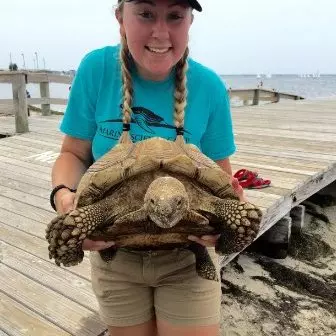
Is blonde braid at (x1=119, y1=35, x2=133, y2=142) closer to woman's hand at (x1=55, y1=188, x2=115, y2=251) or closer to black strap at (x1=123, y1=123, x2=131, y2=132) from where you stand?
black strap at (x1=123, y1=123, x2=131, y2=132)

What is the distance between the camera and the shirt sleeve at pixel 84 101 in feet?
7.13

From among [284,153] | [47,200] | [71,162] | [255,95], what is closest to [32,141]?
[47,200]

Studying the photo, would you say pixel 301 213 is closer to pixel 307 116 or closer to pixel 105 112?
pixel 105 112

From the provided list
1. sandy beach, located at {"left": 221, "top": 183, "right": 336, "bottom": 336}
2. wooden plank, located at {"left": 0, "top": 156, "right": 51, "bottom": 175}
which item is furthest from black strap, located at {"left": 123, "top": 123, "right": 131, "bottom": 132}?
wooden plank, located at {"left": 0, "top": 156, "right": 51, "bottom": 175}

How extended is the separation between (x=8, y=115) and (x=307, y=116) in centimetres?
933

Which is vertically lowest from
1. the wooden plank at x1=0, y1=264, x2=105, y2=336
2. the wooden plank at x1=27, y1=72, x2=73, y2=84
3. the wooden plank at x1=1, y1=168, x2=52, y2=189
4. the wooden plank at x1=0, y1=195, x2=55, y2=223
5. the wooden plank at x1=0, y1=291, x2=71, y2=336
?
the wooden plank at x1=1, y1=168, x2=52, y2=189

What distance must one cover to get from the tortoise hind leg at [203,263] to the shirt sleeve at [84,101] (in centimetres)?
83

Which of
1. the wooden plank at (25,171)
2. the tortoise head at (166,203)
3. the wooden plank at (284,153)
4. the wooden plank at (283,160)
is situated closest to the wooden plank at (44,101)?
the wooden plank at (25,171)

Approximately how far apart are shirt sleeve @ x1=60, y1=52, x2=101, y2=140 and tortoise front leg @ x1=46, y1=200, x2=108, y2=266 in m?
0.55

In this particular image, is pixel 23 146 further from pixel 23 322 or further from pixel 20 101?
pixel 23 322

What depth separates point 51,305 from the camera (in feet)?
9.25

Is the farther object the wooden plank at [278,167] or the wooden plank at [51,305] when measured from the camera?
the wooden plank at [278,167]

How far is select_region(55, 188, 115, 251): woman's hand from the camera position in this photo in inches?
76.9

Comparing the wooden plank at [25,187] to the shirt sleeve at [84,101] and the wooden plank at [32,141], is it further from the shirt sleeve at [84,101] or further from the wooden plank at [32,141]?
the shirt sleeve at [84,101]
